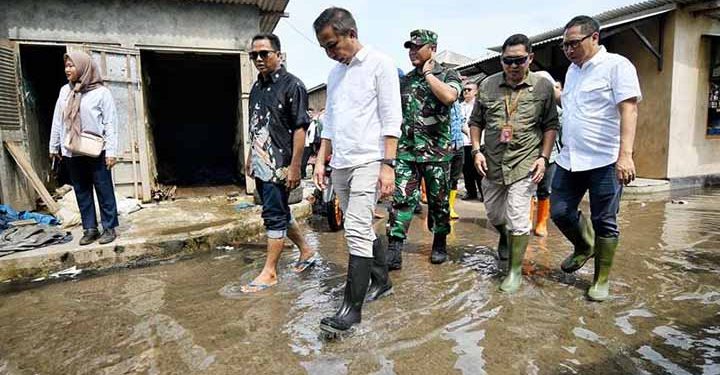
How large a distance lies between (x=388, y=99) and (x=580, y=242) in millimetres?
1949

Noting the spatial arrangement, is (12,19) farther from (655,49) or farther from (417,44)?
(655,49)

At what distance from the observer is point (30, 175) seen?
570cm

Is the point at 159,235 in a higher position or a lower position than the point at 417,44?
lower

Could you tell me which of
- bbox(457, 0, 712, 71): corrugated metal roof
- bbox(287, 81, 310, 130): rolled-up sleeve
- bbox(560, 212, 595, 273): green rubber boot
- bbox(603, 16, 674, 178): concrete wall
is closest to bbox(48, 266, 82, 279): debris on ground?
bbox(287, 81, 310, 130): rolled-up sleeve

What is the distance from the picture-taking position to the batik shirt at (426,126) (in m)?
3.76

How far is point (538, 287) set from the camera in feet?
10.9

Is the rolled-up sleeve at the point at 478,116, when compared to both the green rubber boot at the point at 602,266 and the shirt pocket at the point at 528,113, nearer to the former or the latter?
the shirt pocket at the point at 528,113

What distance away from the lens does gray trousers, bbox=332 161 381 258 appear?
8.65 feet

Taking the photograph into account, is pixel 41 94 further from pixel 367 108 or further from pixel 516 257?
pixel 516 257

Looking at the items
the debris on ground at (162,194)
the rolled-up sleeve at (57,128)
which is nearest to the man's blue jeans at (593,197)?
the rolled-up sleeve at (57,128)

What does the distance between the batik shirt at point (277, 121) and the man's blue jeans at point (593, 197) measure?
6.29 ft

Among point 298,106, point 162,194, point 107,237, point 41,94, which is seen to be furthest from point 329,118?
point 41,94

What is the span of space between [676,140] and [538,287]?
294 inches

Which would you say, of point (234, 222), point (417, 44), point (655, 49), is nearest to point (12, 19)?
point (234, 222)
